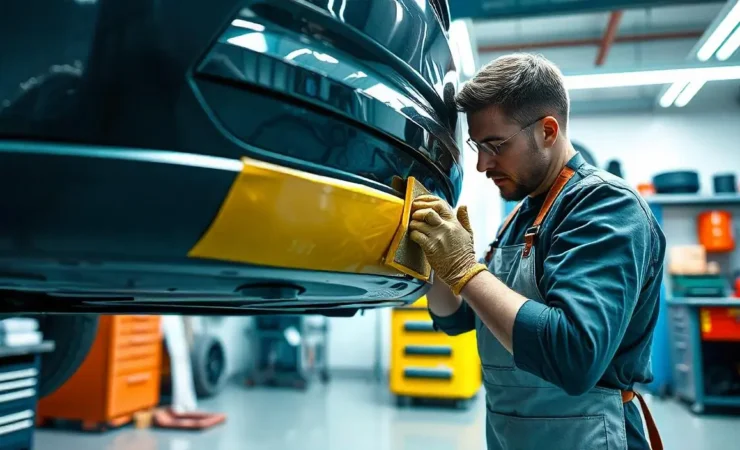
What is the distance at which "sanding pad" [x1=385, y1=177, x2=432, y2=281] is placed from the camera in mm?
707

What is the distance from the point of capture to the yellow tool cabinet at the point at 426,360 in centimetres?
398

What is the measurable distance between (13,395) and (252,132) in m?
2.18

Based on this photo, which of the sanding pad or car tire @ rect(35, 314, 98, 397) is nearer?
the sanding pad

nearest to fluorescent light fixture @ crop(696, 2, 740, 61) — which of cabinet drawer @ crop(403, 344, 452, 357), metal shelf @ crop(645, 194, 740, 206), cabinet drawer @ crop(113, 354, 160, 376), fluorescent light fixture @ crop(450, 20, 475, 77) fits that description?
fluorescent light fixture @ crop(450, 20, 475, 77)

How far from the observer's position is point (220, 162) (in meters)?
0.49

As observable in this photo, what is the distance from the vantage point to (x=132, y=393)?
3.46 meters

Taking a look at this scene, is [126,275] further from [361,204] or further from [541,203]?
[541,203]

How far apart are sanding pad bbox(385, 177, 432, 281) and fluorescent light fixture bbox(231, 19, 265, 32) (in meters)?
0.28

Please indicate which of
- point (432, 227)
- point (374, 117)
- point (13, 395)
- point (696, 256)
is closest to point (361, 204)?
point (374, 117)

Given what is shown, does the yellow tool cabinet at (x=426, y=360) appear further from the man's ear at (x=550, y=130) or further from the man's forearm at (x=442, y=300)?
the man's ear at (x=550, y=130)

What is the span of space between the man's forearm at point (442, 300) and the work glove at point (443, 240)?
0.28 metres

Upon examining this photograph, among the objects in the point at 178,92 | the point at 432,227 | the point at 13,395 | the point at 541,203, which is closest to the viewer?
the point at 178,92

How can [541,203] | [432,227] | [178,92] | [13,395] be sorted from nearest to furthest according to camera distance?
[178,92]
[432,227]
[541,203]
[13,395]

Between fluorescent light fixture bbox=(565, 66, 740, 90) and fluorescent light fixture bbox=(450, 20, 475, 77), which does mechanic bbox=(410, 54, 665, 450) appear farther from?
fluorescent light fixture bbox=(565, 66, 740, 90)
